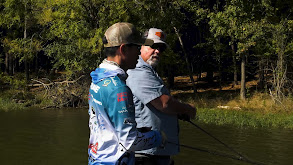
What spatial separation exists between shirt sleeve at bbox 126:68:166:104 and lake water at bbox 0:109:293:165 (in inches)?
263

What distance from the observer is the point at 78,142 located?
43.4 ft

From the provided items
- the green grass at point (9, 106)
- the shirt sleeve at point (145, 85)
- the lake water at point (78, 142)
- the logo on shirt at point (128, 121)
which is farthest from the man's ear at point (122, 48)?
the green grass at point (9, 106)

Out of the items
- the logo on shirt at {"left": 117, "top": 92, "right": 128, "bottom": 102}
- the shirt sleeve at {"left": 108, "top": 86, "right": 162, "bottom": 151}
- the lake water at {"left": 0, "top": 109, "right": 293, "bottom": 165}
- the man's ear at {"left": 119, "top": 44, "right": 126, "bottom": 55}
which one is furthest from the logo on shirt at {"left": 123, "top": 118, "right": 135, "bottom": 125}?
the lake water at {"left": 0, "top": 109, "right": 293, "bottom": 165}

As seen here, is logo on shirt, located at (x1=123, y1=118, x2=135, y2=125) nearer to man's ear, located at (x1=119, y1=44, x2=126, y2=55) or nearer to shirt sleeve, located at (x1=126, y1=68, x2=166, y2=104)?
man's ear, located at (x1=119, y1=44, x2=126, y2=55)

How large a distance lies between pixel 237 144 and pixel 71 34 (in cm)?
1552

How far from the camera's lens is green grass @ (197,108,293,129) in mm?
17141

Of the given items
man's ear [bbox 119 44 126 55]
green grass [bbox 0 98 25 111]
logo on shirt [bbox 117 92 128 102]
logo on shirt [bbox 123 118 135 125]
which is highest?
man's ear [bbox 119 44 126 55]

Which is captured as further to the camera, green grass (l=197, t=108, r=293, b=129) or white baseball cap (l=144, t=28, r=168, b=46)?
green grass (l=197, t=108, r=293, b=129)

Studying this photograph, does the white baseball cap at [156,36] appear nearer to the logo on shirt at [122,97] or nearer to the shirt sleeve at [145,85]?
the shirt sleeve at [145,85]

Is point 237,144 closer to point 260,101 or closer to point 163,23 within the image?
point 260,101

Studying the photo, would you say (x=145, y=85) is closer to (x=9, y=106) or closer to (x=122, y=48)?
(x=122, y=48)

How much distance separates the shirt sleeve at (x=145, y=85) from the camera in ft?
13.0

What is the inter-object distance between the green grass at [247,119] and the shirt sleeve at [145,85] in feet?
44.4

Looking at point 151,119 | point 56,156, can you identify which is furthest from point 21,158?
point 151,119
